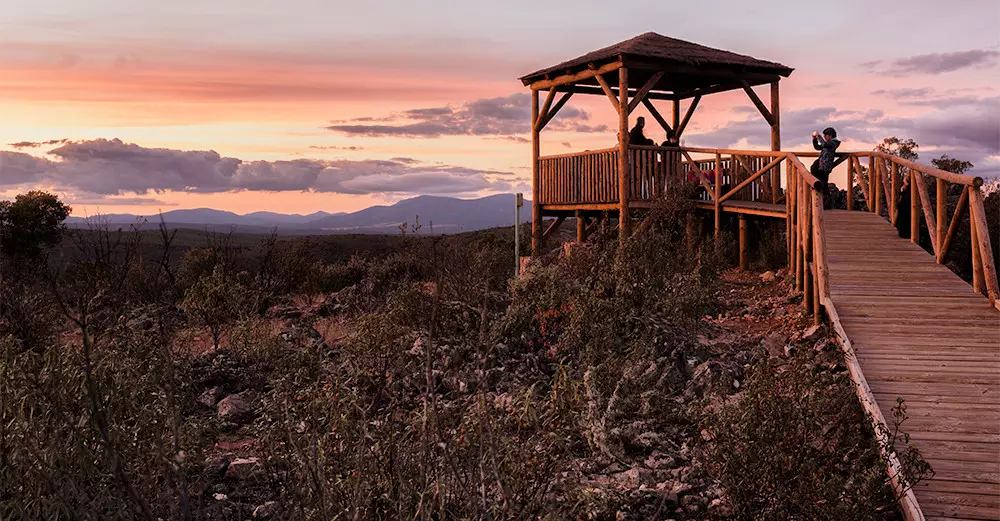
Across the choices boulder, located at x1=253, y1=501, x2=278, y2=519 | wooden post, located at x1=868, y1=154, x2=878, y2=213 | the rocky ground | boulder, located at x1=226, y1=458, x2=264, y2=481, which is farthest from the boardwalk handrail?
boulder, located at x1=226, y1=458, x2=264, y2=481

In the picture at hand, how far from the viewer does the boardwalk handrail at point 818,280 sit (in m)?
5.25

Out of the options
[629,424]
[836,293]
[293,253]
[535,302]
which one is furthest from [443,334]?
[293,253]

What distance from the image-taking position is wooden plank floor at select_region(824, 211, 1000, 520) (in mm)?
5270

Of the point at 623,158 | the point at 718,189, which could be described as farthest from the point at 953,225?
the point at 623,158

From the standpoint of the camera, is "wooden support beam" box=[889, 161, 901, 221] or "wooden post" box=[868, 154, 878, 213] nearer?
"wooden support beam" box=[889, 161, 901, 221]

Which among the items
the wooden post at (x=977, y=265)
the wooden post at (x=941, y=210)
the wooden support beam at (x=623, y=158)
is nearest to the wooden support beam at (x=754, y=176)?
the wooden support beam at (x=623, y=158)

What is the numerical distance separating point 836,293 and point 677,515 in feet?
14.5

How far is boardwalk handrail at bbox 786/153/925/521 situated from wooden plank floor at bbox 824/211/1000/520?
0.11 m

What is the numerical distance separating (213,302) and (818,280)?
8525 millimetres

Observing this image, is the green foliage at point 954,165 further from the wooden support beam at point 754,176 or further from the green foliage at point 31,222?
the green foliage at point 31,222

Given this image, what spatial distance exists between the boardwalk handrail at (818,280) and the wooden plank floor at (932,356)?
0.11m

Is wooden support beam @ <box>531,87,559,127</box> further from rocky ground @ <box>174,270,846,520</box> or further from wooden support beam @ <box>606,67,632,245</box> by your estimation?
rocky ground @ <box>174,270,846,520</box>

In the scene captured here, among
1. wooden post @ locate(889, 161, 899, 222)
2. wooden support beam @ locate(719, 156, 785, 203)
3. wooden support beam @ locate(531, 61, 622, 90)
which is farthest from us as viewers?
wooden support beam @ locate(531, 61, 622, 90)

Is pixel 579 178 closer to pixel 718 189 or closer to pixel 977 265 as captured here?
pixel 718 189
